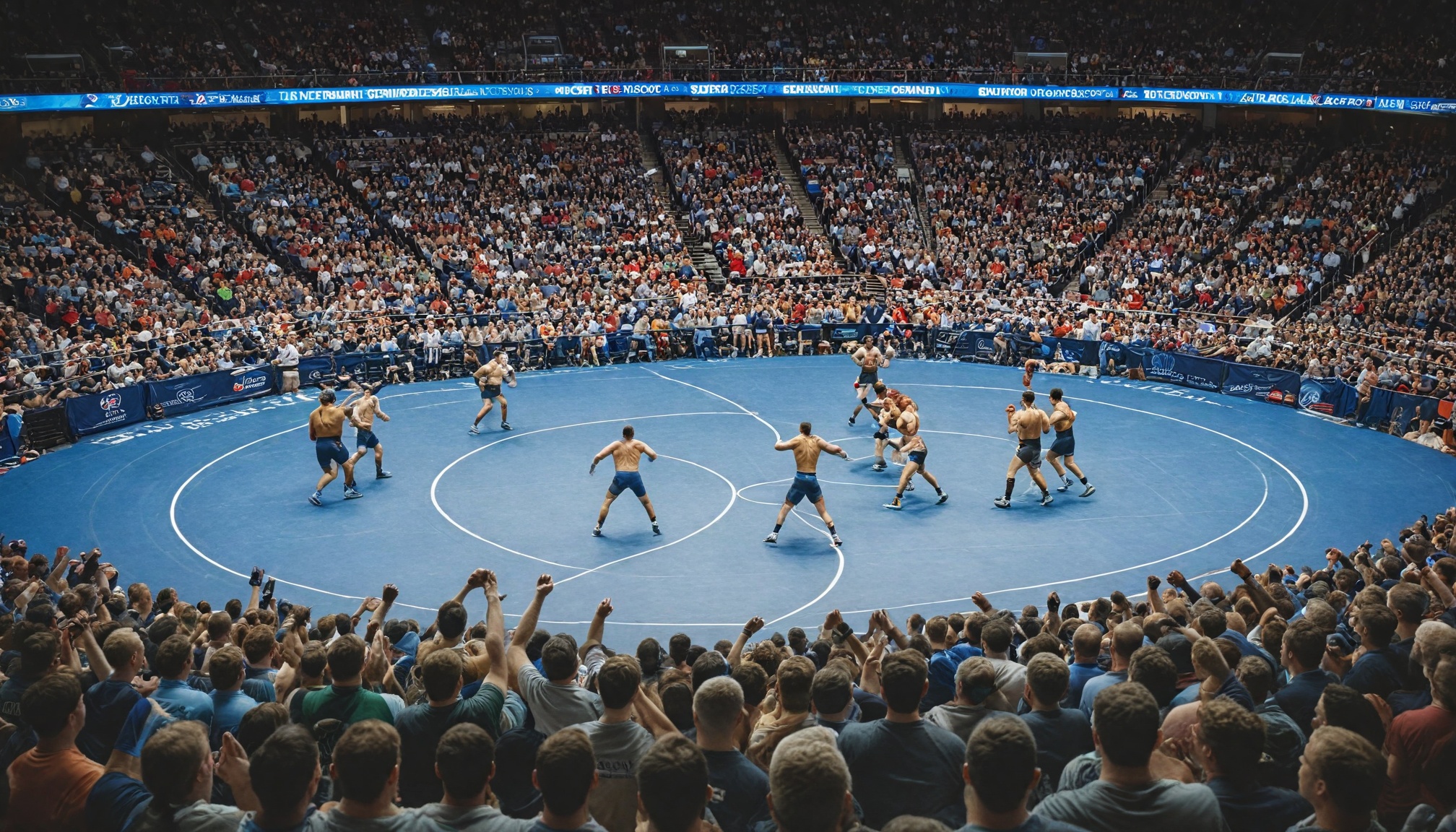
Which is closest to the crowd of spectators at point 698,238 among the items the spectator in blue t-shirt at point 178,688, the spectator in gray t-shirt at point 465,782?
the spectator in blue t-shirt at point 178,688

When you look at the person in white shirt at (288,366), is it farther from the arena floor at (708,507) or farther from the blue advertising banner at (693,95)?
the blue advertising banner at (693,95)

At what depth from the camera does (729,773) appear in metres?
5.84

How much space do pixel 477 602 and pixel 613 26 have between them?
37.2 metres

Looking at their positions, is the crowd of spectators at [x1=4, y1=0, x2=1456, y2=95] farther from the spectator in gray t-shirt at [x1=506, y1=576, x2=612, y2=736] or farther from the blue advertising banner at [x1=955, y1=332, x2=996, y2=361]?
the spectator in gray t-shirt at [x1=506, y1=576, x2=612, y2=736]

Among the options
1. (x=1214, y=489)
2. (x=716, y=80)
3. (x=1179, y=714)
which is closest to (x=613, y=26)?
(x=716, y=80)

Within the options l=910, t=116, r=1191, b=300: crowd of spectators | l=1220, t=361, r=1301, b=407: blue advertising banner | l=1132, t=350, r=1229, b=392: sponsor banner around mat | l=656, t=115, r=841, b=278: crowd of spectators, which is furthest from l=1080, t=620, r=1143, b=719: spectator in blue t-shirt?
l=656, t=115, r=841, b=278: crowd of spectators

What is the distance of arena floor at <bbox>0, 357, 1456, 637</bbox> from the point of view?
55.9 feet

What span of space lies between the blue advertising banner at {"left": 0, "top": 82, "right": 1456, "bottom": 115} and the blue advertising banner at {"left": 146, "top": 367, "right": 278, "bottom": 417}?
46.1 feet

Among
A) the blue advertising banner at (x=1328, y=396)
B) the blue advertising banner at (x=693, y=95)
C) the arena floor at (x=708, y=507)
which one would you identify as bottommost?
the arena floor at (x=708, y=507)

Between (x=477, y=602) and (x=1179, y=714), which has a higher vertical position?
(x=1179, y=714)

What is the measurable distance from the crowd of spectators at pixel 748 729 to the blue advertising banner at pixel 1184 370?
20688mm

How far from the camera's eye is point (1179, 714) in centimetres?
704

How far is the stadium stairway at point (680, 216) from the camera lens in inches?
1640

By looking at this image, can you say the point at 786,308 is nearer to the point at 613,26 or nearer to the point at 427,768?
the point at 613,26
